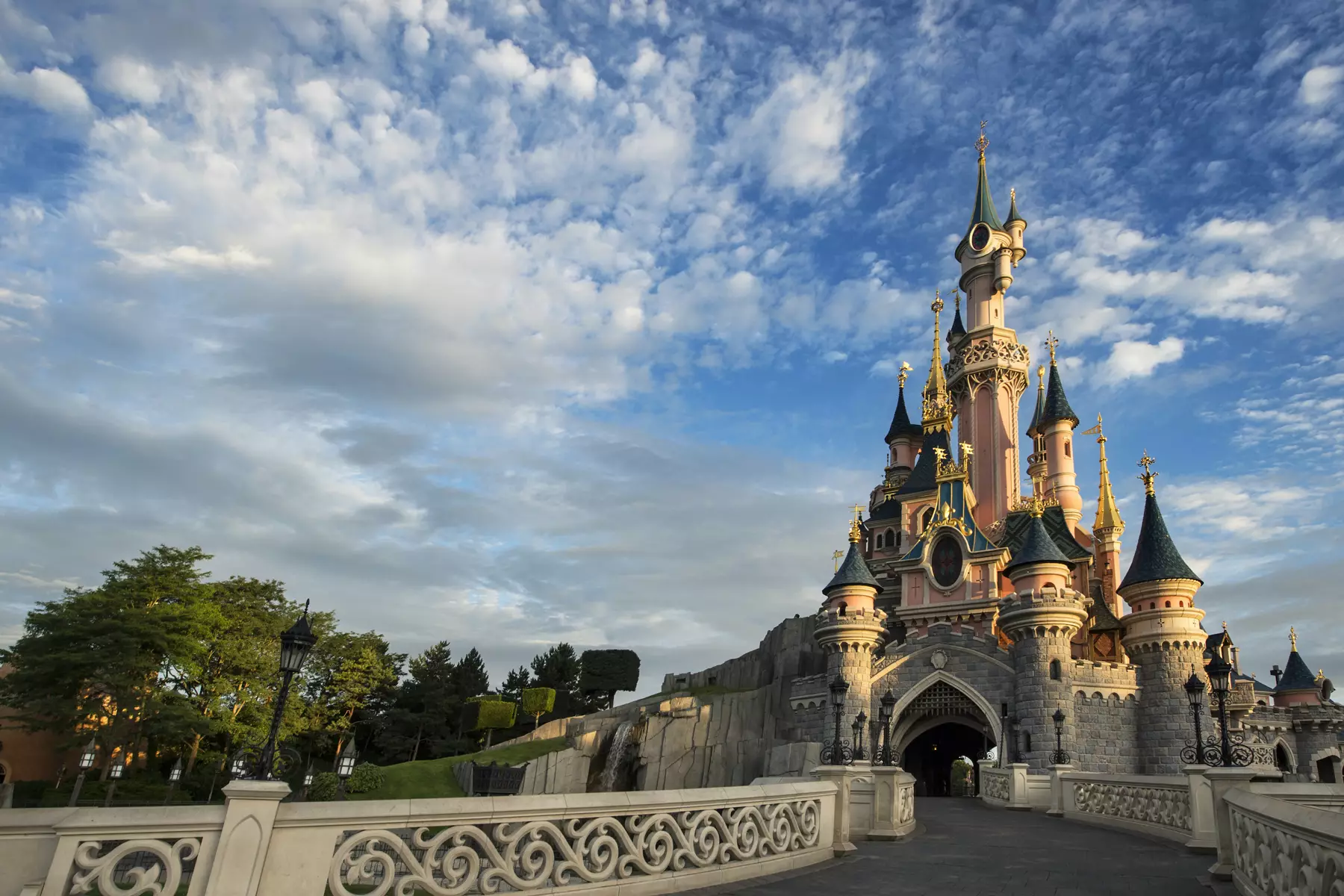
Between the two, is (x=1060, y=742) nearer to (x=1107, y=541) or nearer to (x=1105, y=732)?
(x=1105, y=732)

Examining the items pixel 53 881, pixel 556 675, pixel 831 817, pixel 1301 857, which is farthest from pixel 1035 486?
pixel 53 881

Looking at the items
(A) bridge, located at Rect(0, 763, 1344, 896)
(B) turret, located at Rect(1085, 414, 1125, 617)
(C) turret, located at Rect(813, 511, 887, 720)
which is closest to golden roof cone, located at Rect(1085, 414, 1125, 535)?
(B) turret, located at Rect(1085, 414, 1125, 617)

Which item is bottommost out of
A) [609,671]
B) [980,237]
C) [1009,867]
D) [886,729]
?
[1009,867]

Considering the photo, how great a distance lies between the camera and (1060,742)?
28344mm

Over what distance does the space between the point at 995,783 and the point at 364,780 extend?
2682 cm

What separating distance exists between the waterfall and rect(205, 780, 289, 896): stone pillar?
38.6m

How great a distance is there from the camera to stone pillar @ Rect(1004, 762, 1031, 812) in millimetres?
23281

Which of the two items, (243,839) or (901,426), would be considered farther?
(901,426)

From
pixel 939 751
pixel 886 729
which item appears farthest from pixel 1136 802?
pixel 939 751

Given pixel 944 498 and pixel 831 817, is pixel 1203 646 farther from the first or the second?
pixel 831 817

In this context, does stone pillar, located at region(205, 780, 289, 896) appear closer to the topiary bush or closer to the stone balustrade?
the stone balustrade

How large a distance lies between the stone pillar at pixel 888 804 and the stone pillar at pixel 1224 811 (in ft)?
16.2

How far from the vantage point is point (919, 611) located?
39.8m

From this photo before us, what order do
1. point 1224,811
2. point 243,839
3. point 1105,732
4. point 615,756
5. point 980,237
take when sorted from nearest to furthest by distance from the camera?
point 243,839 → point 1224,811 → point 1105,732 → point 615,756 → point 980,237
